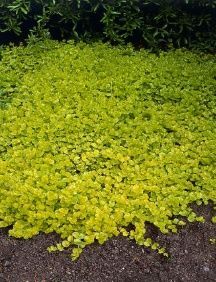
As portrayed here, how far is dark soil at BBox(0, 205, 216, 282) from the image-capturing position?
12.0 feet

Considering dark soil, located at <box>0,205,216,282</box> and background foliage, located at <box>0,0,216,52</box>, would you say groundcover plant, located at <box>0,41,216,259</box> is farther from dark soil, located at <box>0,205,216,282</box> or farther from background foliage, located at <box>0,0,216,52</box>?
background foliage, located at <box>0,0,216,52</box>

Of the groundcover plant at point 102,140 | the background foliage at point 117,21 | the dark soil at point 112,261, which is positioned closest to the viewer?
the dark soil at point 112,261

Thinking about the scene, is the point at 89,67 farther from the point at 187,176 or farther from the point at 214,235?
the point at 214,235

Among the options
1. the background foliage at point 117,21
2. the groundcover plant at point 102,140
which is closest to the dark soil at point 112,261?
the groundcover plant at point 102,140

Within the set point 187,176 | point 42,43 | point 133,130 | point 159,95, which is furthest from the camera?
point 42,43

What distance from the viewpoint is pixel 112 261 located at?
375cm

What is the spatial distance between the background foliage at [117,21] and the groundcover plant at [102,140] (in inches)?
11.1

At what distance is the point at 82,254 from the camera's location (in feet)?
12.4

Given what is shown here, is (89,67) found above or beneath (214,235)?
above

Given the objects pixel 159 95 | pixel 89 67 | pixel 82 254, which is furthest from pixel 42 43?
pixel 82 254

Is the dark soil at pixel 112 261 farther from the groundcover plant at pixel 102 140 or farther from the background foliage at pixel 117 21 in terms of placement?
the background foliage at pixel 117 21

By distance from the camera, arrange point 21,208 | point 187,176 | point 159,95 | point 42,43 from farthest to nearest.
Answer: point 42,43, point 159,95, point 187,176, point 21,208

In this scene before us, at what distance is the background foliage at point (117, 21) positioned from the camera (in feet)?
20.5

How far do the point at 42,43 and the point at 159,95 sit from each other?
69.4 inches
